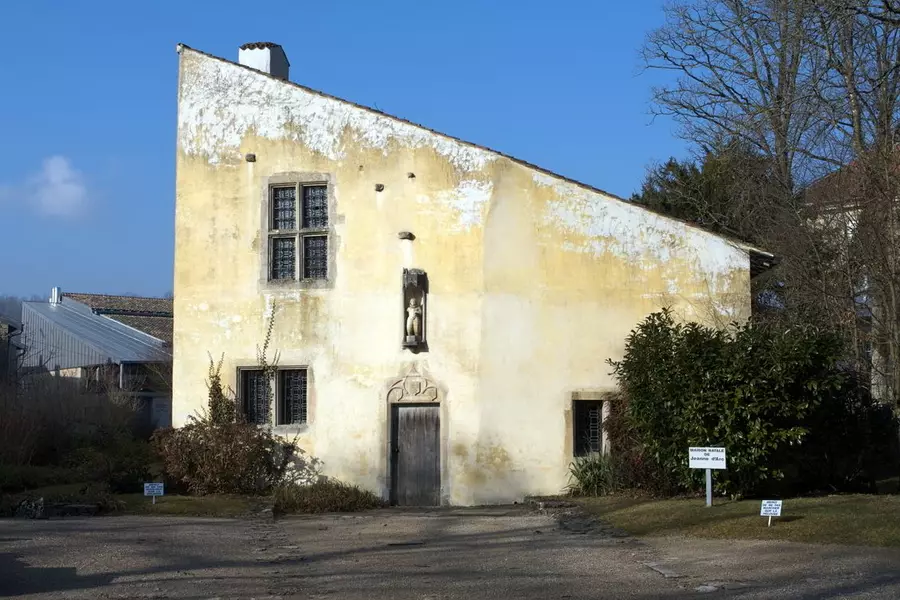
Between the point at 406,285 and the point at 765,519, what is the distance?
7.45 m

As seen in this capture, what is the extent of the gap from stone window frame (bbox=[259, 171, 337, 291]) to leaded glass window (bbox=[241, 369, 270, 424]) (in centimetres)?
158

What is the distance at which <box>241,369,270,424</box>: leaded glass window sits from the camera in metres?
19.2

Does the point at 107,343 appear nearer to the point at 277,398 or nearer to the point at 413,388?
the point at 277,398

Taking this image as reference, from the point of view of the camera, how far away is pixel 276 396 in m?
19.0

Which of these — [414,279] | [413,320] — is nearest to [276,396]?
[413,320]

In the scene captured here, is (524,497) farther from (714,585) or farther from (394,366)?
(714,585)

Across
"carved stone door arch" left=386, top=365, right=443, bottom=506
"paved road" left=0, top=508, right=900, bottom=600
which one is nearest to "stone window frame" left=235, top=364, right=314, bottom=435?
"carved stone door arch" left=386, top=365, right=443, bottom=506

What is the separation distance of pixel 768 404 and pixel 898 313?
4135 millimetres

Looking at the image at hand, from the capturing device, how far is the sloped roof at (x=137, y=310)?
44.9 m

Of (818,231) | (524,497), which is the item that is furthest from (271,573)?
(818,231)

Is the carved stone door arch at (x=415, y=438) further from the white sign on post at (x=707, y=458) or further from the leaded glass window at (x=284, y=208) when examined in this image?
the white sign on post at (x=707, y=458)

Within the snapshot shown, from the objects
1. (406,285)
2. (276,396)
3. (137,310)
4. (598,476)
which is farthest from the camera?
(137,310)

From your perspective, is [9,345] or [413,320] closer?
[413,320]

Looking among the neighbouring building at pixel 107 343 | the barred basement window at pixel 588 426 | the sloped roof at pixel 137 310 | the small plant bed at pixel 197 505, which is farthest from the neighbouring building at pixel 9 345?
the barred basement window at pixel 588 426
